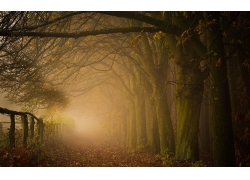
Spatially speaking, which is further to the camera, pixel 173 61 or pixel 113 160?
pixel 113 160

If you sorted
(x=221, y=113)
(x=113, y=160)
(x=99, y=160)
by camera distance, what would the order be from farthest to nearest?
(x=113, y=160) < (x=99, y=160) < (x=221, y=113)

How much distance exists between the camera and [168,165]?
9.12 metres

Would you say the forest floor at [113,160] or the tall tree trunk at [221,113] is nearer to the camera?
the tall tree trunk at [221,113]

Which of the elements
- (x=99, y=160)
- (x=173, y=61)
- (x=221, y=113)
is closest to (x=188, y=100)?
(x=173, y=61)

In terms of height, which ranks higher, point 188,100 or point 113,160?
point 188,100

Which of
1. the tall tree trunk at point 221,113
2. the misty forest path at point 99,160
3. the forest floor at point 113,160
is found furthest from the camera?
the misty forest path at point 99,160

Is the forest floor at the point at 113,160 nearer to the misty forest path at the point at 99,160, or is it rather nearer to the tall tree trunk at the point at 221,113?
the misty forest path at the point at 99,160

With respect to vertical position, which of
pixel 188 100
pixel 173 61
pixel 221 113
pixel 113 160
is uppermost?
pixel 173 61

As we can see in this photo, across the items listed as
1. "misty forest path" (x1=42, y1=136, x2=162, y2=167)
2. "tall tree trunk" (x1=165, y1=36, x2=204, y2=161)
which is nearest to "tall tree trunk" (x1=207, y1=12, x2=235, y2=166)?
"tall tree trunk" (x1=165, y1=36, x2=204, y2=161)

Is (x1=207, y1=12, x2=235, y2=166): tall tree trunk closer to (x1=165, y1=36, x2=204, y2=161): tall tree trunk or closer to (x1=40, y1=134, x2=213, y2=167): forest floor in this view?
(x1=40, y1=134, x2=213, y2=167): forest floor

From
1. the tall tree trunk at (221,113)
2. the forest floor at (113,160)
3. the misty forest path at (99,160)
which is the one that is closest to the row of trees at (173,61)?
the tall tree trunk at (221,113)

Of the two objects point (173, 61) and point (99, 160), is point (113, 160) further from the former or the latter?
point (173, 61)

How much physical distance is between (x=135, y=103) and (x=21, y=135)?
9203mm
